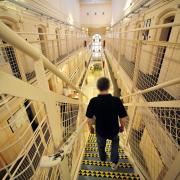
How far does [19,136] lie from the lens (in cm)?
204

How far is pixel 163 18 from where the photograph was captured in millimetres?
4172

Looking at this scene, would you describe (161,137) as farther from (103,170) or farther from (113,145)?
(103,170)

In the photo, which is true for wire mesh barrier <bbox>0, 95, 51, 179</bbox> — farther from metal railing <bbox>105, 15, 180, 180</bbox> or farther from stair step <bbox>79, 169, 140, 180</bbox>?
metal railing <bbox>105, 15, 180, 180</bbox>

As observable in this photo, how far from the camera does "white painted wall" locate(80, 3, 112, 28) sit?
56.2 feet

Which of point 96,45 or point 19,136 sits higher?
point 96,45

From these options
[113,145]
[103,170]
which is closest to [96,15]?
[113,145]

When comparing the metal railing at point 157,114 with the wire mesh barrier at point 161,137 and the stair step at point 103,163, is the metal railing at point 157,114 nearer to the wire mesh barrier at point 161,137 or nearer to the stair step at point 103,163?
the wire mesh barrier at point 161,137

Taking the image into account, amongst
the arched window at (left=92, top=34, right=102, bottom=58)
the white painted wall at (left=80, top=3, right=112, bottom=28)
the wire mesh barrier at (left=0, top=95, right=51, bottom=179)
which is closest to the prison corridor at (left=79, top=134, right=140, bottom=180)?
the wire mesh barrier at (left=0, top=95, right=51, bottom=179)

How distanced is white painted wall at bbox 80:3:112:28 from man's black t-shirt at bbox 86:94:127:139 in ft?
61.9

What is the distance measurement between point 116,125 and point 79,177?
1045 mm

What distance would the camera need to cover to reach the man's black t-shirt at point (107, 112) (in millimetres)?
1688

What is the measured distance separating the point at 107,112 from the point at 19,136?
4.93 feet

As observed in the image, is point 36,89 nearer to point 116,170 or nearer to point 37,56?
point 37,56

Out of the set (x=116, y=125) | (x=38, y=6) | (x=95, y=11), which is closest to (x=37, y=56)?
(x=116, y=125)
